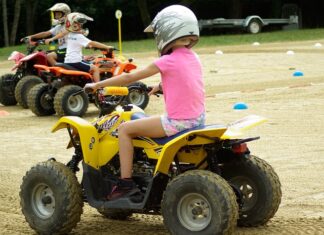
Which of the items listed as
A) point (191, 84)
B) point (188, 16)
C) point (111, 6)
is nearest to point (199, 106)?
point (191, 84)

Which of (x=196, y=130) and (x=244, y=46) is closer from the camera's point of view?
(x=196, y=130)

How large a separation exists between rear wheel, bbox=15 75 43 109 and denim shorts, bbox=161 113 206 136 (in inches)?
414

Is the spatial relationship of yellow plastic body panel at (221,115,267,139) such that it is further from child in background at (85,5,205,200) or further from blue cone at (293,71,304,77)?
blue cone at (293,71,304,77)

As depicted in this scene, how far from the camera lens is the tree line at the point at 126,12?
47.1 meters

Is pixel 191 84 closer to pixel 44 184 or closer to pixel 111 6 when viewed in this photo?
pixel 44 184

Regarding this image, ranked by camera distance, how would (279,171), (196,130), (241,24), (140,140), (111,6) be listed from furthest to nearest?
1. (111,6)
2. (241,24)
3. (279,171)
4. (140,140)
5. (196,130)

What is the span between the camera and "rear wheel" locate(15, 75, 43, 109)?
1672 centimetres

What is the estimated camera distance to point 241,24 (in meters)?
44.9

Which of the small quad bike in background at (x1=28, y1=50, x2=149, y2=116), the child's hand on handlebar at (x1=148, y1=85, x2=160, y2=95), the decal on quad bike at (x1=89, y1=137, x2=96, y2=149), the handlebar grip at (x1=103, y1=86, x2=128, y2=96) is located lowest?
the small quad bike in background at (x1=28, y1=50, x2=149, y2=116)

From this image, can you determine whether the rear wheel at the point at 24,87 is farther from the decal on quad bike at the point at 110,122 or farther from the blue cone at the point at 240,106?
the decal on quad bike at the point at 110,122

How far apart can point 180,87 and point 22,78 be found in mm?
10896

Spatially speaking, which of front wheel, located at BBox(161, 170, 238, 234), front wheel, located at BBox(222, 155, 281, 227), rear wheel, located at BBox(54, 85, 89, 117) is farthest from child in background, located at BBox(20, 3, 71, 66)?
front wheel, located at BBox(161, 170, 238, 234)

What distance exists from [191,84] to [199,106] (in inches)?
6.9

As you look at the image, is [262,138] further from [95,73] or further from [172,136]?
[172,136]
